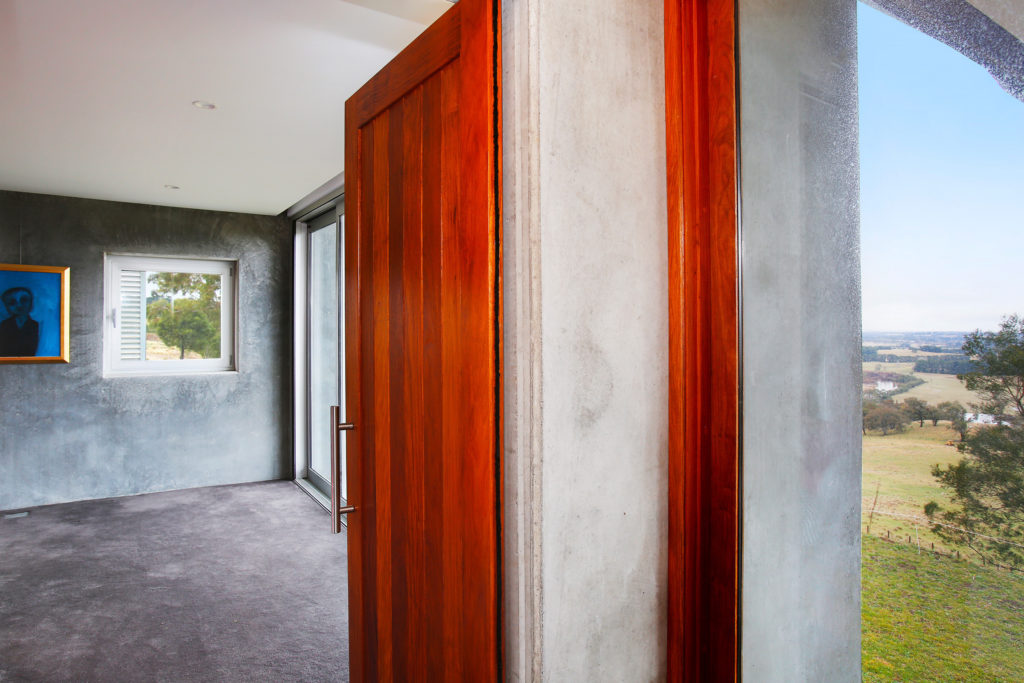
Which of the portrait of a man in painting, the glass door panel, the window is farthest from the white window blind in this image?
the glass door panel

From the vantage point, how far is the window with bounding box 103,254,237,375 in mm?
4891

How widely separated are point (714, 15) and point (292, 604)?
3168 mm

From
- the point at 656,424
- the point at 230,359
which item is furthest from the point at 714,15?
the point at 230,359

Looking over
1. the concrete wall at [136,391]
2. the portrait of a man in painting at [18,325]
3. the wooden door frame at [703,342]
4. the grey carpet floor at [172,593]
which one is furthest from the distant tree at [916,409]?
the portrait of a man in painting at [18,325]

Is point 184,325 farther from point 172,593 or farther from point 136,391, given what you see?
point 172,593

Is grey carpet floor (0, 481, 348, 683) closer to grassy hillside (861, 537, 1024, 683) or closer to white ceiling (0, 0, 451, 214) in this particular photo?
grassy hillside (861, 537, 1024, 683)

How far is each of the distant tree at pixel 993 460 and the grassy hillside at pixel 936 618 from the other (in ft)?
0.17

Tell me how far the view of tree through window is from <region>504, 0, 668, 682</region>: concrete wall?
16.4 inches

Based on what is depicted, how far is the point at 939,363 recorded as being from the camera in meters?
0.97

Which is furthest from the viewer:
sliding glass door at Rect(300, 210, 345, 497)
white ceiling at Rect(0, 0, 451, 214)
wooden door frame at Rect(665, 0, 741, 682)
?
sliding glass door at Rect(300, 210, 345, 497)

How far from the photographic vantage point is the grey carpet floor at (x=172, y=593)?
246cm

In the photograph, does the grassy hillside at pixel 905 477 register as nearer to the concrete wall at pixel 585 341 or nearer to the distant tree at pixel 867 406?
the distant tree at pixel 867 406

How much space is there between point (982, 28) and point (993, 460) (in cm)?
A: 69

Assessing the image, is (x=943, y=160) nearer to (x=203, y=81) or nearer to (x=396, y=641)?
(x=396, y=641)
